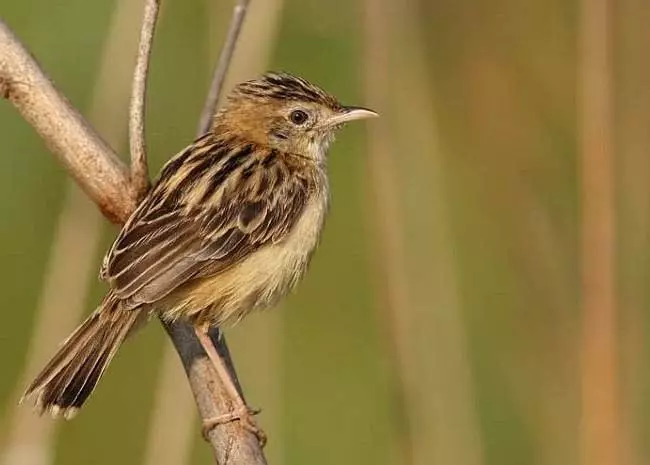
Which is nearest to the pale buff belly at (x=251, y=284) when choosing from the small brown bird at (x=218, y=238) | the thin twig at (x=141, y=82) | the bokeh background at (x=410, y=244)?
the small brown bird at (x=218, y=238)

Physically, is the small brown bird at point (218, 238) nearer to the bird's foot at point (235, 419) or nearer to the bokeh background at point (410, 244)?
the bird's foot at point (235, 419)

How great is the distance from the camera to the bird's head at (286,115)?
4.60 m

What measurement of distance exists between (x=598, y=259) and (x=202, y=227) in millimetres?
1181

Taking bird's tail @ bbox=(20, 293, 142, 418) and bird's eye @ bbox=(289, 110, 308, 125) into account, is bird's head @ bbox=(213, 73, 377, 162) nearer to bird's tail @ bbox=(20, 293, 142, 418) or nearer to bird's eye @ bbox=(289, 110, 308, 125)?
bird's eye @ bbox=(289, 110, 308, 125)

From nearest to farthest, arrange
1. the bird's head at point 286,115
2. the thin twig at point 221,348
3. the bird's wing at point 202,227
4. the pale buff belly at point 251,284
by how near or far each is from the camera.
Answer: the thin twig at point 221,348 → the bird's wing at point 202,227 → the pale buff belly at point 251,284 → the bird's head at point 286,115

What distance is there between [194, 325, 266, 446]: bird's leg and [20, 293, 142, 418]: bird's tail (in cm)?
25

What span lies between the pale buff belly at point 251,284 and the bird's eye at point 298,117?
1.73ft

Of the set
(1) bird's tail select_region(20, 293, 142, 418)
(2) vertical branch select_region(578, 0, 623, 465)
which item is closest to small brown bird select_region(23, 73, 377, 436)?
(1) bird's tail select_region(20, 293, 142, 418)

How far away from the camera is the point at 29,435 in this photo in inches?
158

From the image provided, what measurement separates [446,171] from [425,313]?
2382 millimetres

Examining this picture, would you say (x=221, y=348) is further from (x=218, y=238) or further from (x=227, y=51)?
(x=227, y=51)

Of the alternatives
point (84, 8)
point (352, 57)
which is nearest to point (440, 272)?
point (352, 57)

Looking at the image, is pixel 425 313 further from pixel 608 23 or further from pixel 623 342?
pixel 608 23

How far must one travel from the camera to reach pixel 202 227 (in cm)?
405
